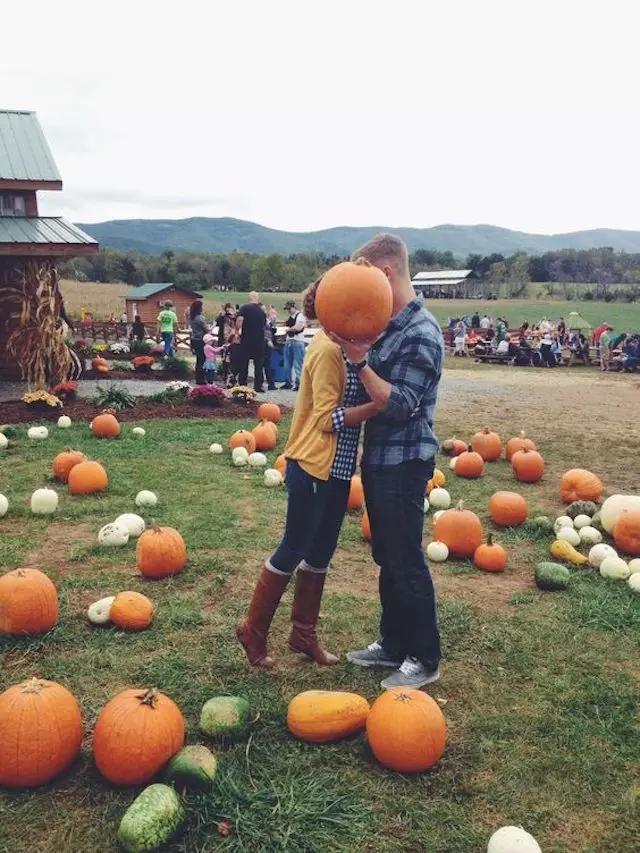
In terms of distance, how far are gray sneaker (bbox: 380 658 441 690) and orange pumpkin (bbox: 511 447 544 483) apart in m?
5.10

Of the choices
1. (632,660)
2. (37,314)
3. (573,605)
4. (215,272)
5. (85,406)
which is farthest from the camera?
(215,272)

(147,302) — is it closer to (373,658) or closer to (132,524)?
(132,524)

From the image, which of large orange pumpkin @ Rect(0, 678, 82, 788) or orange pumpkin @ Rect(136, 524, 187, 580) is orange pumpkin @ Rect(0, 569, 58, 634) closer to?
orange pumpkin @ Rect(136, 524, 187, 580)

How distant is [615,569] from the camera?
5.62m

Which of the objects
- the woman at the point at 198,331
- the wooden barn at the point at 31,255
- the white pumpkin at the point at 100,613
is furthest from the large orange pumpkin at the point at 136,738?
the woman at the point at 198,331

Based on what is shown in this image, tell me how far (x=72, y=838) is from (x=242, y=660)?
1.54 metres

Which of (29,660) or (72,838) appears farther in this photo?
(29,660)

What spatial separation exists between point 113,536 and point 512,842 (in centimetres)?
428

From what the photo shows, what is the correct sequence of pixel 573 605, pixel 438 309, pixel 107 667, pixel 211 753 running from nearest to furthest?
pixel 211 753 → pixel 107 667 → pixel 573 605 → pixel 438 309

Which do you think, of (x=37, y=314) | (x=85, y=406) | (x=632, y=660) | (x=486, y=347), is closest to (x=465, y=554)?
(x=632, y=660)

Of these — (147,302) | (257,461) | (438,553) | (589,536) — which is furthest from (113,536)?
(147,302)

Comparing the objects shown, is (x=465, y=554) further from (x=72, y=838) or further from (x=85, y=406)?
(x=85, y=406)

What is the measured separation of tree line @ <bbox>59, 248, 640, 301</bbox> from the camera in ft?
278

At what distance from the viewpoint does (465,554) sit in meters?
6.14
